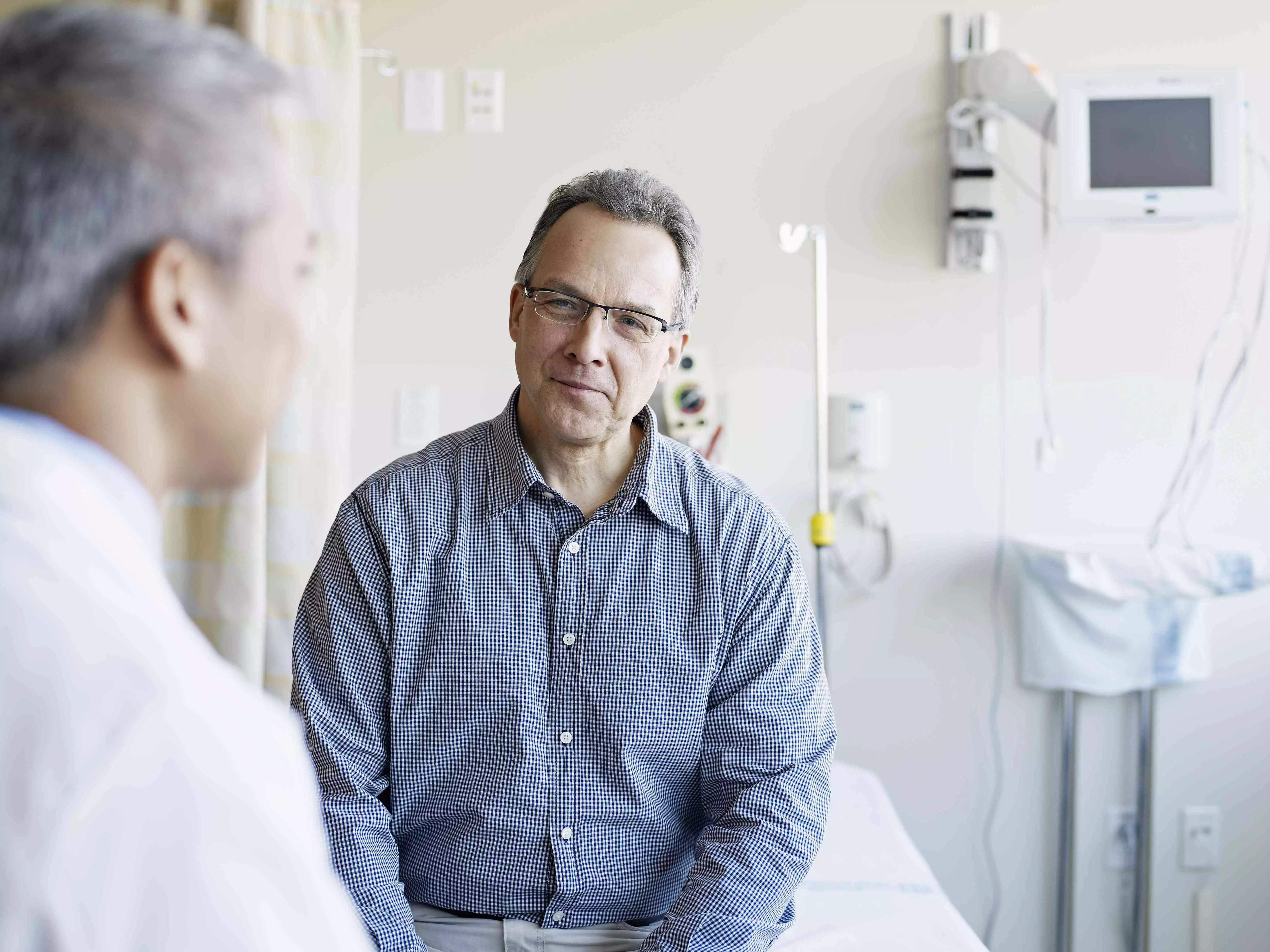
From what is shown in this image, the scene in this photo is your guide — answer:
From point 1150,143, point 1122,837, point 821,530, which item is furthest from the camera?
point 1122,837

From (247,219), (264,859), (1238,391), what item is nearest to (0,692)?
(264,859)

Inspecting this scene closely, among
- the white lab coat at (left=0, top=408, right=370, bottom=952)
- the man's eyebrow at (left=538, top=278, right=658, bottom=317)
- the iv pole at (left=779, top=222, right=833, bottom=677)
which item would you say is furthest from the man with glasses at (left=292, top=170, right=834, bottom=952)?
the white lab coat at (left=0, top=408, right=370, bottom=952)

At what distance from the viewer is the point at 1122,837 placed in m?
2.53

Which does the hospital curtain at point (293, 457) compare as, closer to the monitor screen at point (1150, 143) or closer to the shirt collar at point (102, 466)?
the monitor screen at point (1150, 143)

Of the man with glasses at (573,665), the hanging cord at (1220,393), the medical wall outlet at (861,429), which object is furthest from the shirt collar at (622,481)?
the hanging cord at (1220,393)

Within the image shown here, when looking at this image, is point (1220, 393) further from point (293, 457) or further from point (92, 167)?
point (92, 167)

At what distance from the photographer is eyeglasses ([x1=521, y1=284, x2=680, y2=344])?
1.44 metres

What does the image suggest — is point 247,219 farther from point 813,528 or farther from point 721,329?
point 721,329

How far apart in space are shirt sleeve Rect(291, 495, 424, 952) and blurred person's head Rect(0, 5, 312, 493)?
81 cm

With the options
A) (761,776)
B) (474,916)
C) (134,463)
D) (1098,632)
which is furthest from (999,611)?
(134,463)

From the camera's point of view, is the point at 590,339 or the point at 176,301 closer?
the point at 176,301

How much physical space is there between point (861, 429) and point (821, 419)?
175 millimetres

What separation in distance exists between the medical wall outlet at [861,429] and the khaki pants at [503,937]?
132cm

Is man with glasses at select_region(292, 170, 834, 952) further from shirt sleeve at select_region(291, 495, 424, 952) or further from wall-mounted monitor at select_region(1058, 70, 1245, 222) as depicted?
wall-mounted monitor at select_region(1058, 70, 1245, 222)
